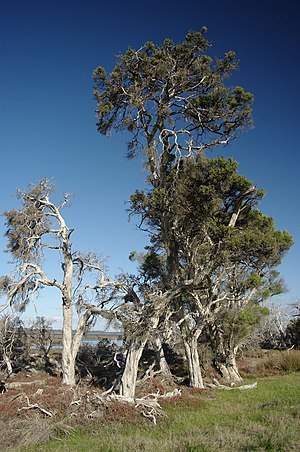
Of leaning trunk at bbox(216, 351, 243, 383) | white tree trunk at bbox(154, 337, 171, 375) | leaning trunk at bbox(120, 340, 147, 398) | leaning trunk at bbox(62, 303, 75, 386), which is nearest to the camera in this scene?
leaning trunk at bbox(120, 340, 147, 398)

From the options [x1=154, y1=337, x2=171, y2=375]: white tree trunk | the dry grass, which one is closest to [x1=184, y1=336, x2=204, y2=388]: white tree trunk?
the dry grass

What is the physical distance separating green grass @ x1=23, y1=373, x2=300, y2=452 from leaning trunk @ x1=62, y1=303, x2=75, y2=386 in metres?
7.34

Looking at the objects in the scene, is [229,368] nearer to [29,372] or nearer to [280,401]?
[280,401]

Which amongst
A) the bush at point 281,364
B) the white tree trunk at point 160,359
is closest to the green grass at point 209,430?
the white tree trunk at point 160,359

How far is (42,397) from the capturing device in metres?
13.4

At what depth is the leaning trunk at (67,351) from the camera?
61.4 ft

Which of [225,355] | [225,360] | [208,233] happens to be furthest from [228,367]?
[208,233]

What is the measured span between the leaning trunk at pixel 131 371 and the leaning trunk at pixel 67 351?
230 inches

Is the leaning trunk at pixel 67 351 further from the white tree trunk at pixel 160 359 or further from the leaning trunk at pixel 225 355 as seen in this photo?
the leaning trunk at pixel 225 355

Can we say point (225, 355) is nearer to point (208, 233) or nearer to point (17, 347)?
point (208, 233)

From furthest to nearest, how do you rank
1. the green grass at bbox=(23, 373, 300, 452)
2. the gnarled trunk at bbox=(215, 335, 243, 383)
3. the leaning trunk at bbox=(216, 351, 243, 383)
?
1. the gnarled trunk at bbox=(215, 335, 243, 383)
2. the leaning trunk at bbox=(216, 351, 243, 383)
3. the green grass at bbox=(23, 373, 300, 452)

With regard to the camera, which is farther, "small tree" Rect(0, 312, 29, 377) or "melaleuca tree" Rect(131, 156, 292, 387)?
"small tree" Rect(0, 312, 29, 377)

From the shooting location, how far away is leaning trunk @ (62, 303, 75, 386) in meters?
18.7

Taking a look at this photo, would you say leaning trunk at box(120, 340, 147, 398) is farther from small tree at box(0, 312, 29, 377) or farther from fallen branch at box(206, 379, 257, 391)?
small tree at box(0, 312, 29, 377)
